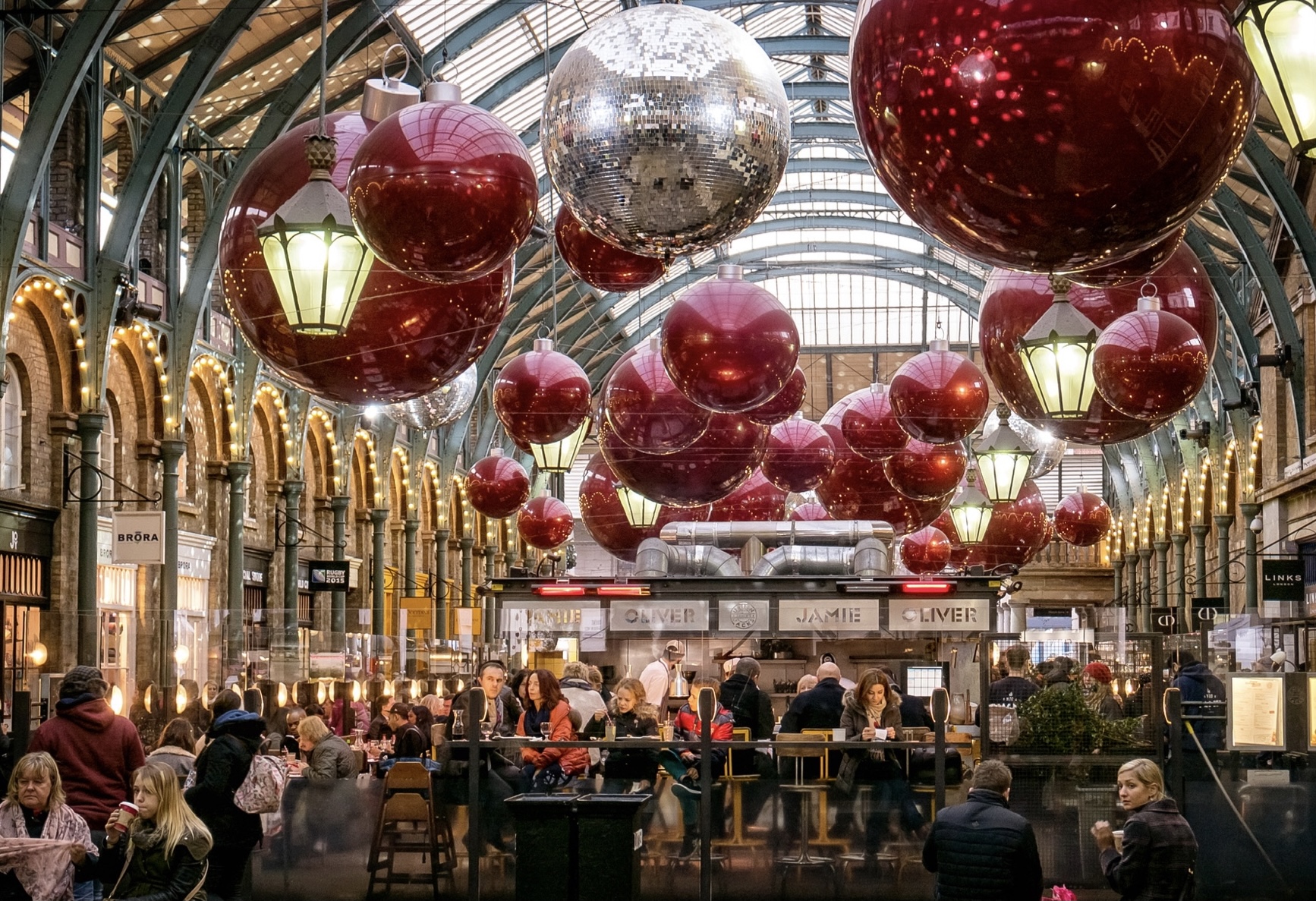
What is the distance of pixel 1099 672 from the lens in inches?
481

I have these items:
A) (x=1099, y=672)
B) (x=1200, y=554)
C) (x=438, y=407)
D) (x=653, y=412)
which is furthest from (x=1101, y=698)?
(x=1200, y=554)

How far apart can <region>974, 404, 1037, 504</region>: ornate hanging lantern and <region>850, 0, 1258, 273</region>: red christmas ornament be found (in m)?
9.11

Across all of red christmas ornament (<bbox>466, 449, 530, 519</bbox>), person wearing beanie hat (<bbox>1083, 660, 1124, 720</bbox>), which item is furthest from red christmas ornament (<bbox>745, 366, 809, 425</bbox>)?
red christmas ornament (<bbox>466, 449, 530, 519</bbox>)

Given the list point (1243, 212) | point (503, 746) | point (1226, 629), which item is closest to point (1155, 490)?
point (1243, 212)

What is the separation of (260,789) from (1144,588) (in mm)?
33087

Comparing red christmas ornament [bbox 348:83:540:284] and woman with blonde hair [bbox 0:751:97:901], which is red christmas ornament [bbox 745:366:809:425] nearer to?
woman with blonde hair [bbox 0:751:97:901]

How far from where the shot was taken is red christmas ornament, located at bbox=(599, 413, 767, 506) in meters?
8.01

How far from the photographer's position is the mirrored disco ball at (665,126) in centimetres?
365

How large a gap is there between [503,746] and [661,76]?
6704 mm

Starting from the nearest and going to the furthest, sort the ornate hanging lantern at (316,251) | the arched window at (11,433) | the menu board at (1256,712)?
1. the ornate hanging lantern at (316,251)
2. the menu board at (1256,712)
3. the arched window at (11,433)

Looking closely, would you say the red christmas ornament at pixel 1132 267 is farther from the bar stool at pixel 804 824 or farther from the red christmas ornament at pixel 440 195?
the bar stool at pixel 804 824

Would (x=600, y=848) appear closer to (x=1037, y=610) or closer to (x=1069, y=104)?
(x=1069, y=104)

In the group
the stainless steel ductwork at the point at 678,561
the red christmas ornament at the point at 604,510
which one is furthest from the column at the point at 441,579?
the red christmas ornament at the point at 604,510

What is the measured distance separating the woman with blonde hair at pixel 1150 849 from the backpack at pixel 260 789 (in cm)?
364
